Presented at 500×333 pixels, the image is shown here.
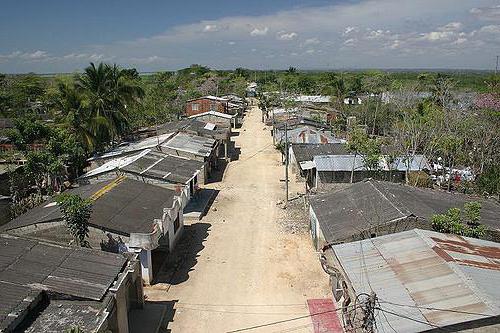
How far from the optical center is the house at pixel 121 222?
17125 millimetres

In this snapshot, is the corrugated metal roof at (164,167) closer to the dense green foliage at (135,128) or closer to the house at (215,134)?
the dense green foliage at (135,128)

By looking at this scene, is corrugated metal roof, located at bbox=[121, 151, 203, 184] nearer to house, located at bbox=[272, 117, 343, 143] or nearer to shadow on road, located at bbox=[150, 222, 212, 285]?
shadow on road, located at bbox=[150, 222, 212, 285]

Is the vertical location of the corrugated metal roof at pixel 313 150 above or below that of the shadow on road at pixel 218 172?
above

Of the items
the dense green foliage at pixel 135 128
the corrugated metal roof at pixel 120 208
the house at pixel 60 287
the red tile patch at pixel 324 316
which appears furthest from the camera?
the dense green foliage at pixel 135 128

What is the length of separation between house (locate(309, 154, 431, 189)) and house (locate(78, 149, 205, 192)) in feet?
27.4

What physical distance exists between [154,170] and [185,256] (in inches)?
275

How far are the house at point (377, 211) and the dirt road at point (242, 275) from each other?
1.96 meters

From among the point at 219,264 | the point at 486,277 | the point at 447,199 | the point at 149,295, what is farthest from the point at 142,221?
the point at 447,199

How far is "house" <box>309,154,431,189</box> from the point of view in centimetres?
→ 2833

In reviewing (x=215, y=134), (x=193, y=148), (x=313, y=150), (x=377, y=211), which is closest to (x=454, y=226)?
(x=377, y=211)

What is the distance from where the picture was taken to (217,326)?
15625 millimetres

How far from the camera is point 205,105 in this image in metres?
67.6

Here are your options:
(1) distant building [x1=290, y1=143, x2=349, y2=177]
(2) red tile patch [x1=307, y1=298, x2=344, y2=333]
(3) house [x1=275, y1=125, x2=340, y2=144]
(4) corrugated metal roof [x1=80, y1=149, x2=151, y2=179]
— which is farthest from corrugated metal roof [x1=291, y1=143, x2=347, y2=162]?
(2) red tile patch [x1=307, y1=298, x2=344, y2=333]

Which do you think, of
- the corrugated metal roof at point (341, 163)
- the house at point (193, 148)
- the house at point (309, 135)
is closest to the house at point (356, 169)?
the corrugated metal roof at point (341, 163)
